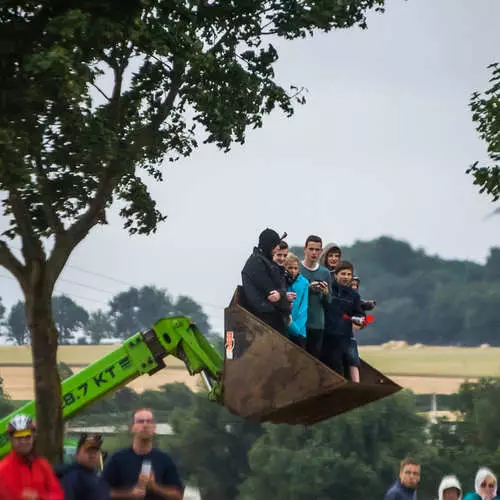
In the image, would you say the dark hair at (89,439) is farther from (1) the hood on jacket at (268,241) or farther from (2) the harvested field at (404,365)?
(2) the harvested field at (404,365)

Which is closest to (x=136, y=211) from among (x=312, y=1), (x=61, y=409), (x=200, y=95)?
(x=200, y=95)

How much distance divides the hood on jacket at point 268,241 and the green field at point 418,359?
152 m

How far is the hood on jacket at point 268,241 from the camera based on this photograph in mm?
18391

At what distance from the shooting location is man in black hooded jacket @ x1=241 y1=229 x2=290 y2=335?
1838 centimetres

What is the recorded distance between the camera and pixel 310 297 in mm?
18891

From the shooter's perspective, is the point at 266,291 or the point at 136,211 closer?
the point at 266,291

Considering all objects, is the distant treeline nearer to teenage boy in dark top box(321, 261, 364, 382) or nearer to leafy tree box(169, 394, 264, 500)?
leafy tree box(169, 394, 264, 500)

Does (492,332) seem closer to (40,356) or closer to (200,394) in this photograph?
(200,394)

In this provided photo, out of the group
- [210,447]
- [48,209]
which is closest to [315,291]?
[48,209]

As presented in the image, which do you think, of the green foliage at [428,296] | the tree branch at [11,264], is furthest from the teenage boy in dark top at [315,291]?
the green foliage at [428,296]

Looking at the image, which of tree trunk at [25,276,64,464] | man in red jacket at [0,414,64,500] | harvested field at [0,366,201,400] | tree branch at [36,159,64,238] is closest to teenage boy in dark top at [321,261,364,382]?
man in red jacket at [0,414,64,500]

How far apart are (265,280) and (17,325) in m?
174

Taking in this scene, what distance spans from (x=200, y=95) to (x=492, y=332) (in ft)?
489

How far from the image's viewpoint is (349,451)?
438ft
